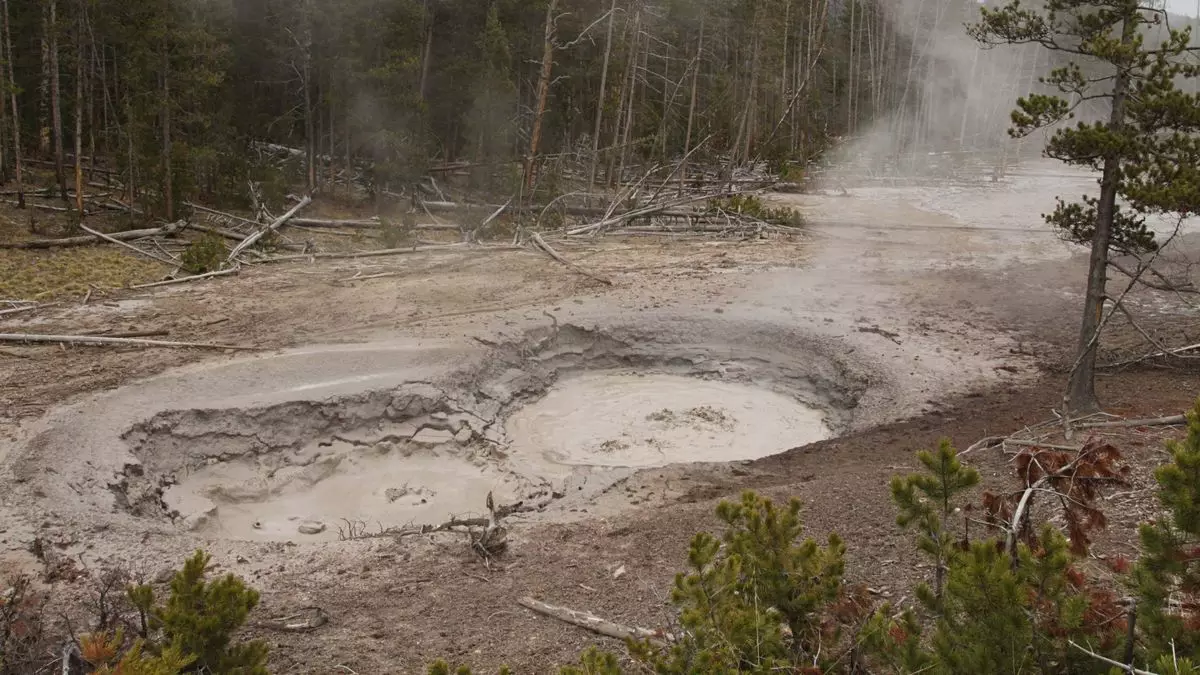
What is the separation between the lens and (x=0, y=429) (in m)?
7.99

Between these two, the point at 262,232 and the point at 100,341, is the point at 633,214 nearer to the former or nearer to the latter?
the point at 262,232

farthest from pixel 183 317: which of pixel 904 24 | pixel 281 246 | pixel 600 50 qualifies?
pixel 904 24

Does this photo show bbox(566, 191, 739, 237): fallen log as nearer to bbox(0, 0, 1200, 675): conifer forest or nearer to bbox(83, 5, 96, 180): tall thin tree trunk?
bbox(0, 0, 1200, 675): conifer forest

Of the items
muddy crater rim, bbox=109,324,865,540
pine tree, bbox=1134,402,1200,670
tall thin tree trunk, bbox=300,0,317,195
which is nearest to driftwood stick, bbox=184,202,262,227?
tall thin tree trunk, bbox=300,0,317,195

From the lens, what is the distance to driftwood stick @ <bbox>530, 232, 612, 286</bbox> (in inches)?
583

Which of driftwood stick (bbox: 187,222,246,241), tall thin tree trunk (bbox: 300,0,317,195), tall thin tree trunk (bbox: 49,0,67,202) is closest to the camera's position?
driftwood stick (bbox: 187,222,246,241)

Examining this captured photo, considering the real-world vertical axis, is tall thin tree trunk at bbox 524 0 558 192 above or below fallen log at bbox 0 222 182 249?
above

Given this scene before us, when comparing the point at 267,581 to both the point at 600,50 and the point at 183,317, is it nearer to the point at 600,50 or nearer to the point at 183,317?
the point at 183,317

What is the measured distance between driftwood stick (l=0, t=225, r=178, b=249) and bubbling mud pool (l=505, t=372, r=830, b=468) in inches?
442

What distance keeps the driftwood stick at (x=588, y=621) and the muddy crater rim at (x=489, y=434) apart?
2.03 m

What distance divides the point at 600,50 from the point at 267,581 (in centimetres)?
2846

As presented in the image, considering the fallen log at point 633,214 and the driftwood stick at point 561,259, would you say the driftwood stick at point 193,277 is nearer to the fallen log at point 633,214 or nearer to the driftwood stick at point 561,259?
the driftwood stick at point 561,259

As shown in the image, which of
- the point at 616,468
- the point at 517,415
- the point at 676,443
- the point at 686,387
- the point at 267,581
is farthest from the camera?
the point at 686,387

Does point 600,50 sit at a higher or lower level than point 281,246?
higher
